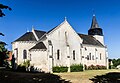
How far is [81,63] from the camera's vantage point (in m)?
49.7

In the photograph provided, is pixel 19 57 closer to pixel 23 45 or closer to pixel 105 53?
pixel 23 45

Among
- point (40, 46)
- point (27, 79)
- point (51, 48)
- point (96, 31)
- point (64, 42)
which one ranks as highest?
point (96, 31)

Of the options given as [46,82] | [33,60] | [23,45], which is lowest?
[46,82]

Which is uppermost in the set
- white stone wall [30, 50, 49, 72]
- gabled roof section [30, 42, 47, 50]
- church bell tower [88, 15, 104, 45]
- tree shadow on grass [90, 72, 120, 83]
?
church bell tower [88, 15, 104, 45]

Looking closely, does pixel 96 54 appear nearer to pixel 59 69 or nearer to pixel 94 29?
pixel 94 29

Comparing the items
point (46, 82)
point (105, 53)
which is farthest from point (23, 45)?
point (105, 53)

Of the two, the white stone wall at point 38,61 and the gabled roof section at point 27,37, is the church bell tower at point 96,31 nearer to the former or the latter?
the gabled roof section at point 27,37

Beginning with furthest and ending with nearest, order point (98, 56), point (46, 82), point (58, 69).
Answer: point (98, 56) → point (58, 69) → point (46, 82)

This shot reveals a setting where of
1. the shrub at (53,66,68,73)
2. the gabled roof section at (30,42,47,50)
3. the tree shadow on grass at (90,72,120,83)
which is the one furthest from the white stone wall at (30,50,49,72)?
the tree shadow on grass at (90,72,120,83)

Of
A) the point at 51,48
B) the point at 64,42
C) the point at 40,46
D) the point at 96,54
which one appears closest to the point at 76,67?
the point at 64,42

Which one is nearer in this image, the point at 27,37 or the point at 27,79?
the point at 27,79

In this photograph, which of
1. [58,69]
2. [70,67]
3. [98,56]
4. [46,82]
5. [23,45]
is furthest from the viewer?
[98,56]

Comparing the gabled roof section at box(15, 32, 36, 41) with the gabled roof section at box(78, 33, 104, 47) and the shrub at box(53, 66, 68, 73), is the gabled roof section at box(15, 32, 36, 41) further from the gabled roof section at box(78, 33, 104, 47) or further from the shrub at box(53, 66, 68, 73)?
the gabled roof section at box(78, 33, 104, 47)

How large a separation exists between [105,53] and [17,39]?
31380 mm
